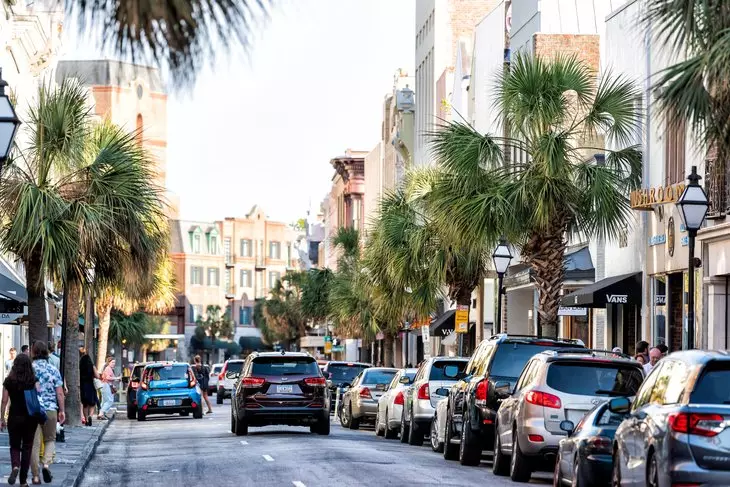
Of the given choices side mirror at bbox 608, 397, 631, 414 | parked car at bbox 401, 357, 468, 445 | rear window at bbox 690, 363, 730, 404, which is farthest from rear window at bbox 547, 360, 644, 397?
parked car at bbox 401, 357, 468, 445

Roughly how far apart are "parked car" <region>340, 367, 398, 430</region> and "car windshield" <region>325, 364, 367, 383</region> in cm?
848

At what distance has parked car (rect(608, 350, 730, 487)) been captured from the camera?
39.2 feet

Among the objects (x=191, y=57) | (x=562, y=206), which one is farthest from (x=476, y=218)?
(x=191, y=57)

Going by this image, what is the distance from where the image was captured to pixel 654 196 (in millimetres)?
31672

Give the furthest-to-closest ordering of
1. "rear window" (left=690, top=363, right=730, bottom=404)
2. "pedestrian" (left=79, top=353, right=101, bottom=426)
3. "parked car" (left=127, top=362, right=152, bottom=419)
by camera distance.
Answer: "parked car" (left=127, top=362, right=152, bottom=419)
"pedestrian" (left=79, top=353, right=101, bottom=426)
"rear window" (left=690, top=363, right=730, bottom=404)

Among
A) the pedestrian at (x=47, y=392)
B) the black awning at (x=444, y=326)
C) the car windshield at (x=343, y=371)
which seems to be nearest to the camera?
the pedestrian at (x=47, y=392)

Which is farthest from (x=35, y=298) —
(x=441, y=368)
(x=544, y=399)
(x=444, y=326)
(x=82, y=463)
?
(x=444, y=326)

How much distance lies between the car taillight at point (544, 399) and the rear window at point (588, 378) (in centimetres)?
13

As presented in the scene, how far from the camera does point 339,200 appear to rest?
370 ft

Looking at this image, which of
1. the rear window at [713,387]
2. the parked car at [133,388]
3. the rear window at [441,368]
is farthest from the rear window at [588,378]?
the parked car at [133,388]

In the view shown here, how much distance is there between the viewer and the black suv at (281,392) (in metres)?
31.3

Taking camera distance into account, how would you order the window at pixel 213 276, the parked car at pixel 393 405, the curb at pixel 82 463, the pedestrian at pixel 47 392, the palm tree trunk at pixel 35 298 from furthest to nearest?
the window at pixel 213 276 → the parked car at pixel 393 405 → the palm tree trunk at pixel 35 298 → the curb at pixel 82 463 → the pedestrian at pixel 47 392

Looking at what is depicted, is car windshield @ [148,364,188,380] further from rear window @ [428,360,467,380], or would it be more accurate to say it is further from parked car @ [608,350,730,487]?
parked car @ [608,350,730,487]

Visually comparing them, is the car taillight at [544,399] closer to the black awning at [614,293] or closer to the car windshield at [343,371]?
the black awning at [614,293]
